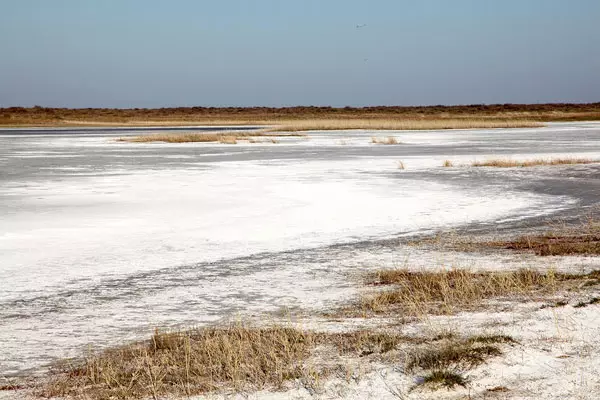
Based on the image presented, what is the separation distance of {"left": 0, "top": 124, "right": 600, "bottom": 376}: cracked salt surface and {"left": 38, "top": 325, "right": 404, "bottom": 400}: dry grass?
1.65 feet

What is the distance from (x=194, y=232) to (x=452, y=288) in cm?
488

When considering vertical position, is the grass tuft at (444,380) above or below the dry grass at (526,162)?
above

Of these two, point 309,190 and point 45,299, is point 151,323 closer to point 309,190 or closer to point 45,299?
point 45,299

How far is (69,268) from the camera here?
30.3 feet

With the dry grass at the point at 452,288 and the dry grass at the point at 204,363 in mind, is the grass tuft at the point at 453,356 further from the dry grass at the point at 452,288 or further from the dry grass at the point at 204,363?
the dry grass at the point at 452,288

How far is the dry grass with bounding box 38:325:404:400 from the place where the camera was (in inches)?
206

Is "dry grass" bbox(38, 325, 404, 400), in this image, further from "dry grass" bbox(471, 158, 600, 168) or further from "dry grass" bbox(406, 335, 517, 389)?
"dry grass" bbox(471, 158, 600, 168)

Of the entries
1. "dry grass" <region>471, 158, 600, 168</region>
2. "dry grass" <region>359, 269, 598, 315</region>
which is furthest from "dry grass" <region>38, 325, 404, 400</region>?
"dry grass" <region>471, 158, 600, 168</region>

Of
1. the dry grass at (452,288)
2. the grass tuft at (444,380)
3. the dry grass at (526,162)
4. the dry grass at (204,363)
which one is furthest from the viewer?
the dry grass at (526,162)

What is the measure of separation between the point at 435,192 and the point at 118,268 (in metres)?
8.56

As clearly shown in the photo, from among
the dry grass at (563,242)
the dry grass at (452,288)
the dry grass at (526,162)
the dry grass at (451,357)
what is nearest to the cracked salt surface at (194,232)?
the dry grass at (452,288)

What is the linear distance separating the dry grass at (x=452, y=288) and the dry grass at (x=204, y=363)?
111 cm

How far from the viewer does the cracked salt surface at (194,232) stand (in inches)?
285

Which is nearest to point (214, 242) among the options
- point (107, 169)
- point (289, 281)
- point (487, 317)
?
point (289, 281)
